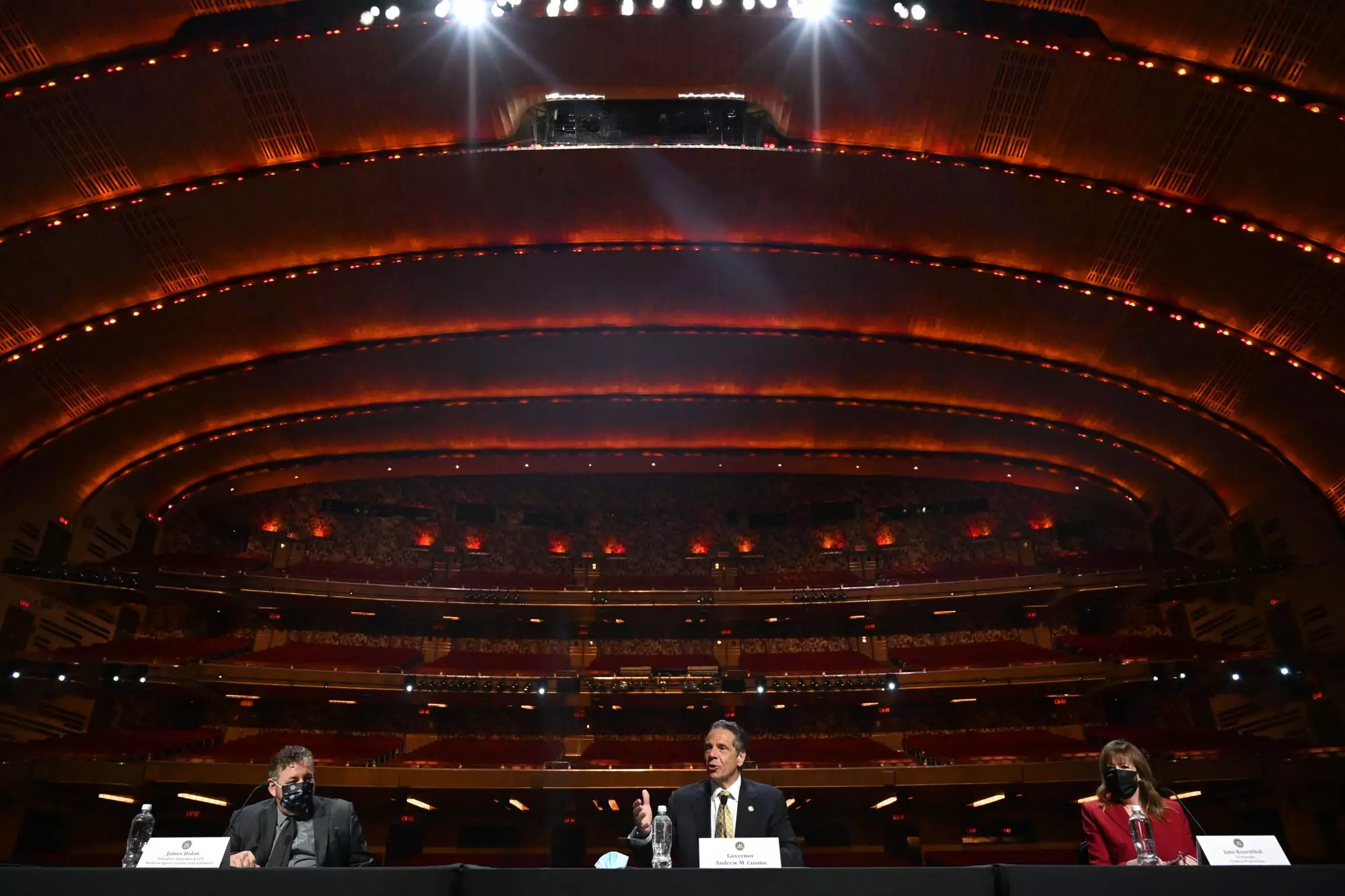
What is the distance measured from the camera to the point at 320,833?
14.8ft

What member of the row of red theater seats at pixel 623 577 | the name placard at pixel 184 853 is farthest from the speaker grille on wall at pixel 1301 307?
the name placard at pixel 184 853

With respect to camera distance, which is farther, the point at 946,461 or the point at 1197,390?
the point at 946,461

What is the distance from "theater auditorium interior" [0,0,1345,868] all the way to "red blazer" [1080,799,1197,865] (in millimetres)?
9963

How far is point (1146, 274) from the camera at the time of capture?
1733 centimetres

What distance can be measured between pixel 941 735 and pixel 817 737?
3685mm

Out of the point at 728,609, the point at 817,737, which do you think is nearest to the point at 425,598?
the point at 728,609

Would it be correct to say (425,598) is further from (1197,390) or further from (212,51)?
(1197,390)

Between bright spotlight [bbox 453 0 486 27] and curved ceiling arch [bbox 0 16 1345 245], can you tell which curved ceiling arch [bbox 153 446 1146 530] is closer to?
curved ceiling arch [bbox 0 16 1345 245]

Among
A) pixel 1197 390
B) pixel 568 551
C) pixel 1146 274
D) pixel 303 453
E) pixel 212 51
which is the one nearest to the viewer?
pixel 212 51

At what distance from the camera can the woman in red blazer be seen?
4004mm

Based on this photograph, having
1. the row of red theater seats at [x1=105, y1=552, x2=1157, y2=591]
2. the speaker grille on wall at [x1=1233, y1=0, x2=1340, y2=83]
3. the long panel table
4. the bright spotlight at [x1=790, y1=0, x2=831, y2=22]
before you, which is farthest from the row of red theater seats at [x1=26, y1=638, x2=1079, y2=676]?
the long panel table

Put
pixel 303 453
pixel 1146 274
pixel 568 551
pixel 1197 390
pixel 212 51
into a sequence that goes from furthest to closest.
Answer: pixel 568 551, pixel 303 453, pixel 1197 390, pixel 1146 274, pixel 212 51

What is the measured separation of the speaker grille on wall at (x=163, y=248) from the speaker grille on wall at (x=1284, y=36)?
21.3 m

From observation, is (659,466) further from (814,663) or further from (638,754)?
(638,754)
